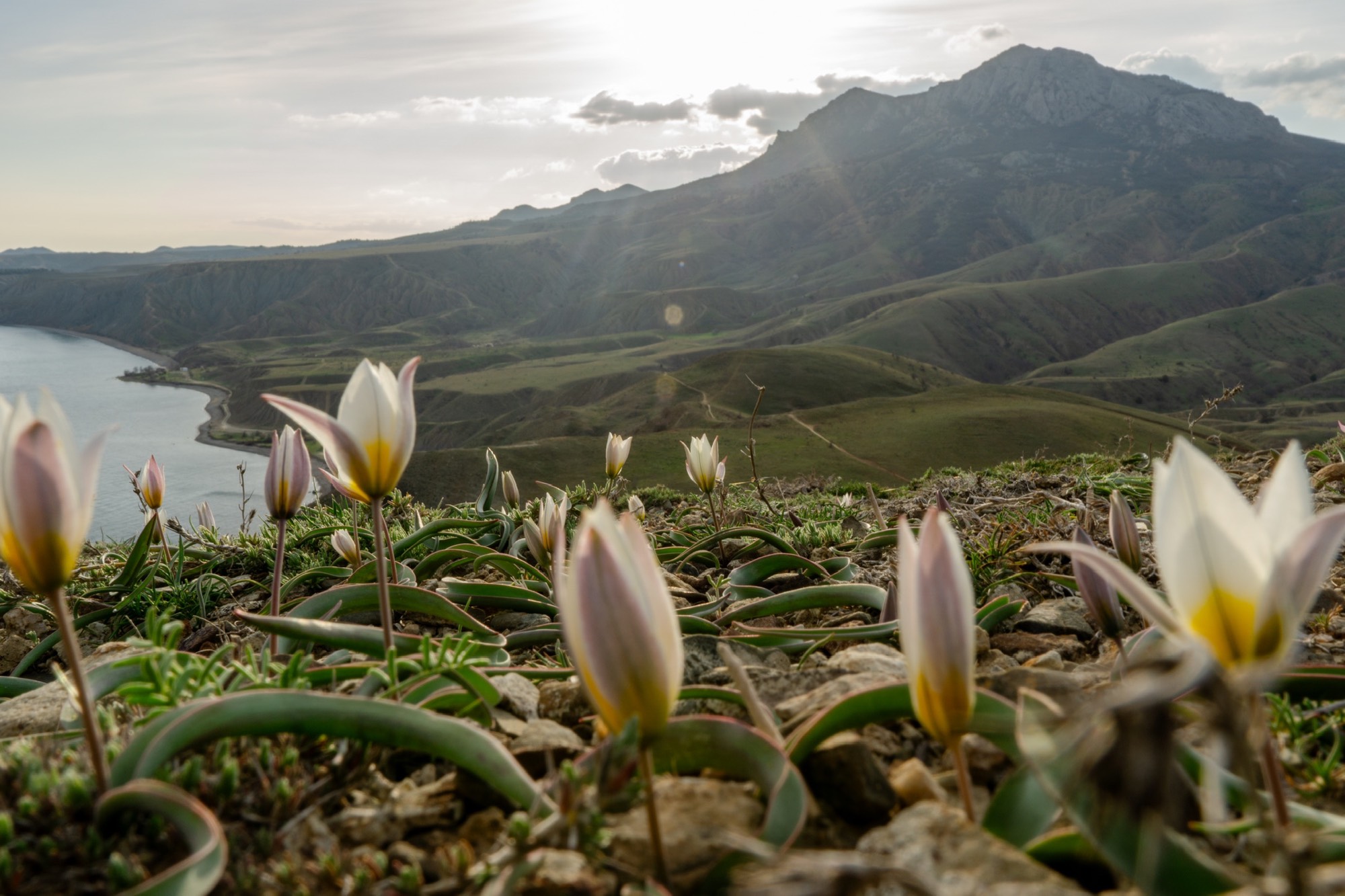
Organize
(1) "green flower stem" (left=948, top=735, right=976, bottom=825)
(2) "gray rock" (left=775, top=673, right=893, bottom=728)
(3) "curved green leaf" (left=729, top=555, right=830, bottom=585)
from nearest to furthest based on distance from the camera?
(1) "green flower stem" (left=948, top=735, right=976, bottom=825) < (2) "gray rock" (left=775, top=673, right=893, bottom=728) < (3) "curved green leaf" (left=729, top=555, right=830, bottom=585)

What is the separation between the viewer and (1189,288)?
609ft

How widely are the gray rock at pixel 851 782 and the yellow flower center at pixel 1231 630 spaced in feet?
2.24

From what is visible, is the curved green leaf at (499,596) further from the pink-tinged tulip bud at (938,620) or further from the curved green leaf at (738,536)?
the pink-tinged tulip bud at (938,620)

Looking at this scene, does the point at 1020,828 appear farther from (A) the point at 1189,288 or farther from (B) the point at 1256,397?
(A) the point at 1189,288

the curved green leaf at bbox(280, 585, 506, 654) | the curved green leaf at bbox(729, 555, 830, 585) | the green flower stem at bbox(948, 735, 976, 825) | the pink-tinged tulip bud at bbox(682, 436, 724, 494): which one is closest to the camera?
the green flower stem at bbox(948, 735, 976, 825)

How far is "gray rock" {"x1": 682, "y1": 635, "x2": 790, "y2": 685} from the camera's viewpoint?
263 centimetres

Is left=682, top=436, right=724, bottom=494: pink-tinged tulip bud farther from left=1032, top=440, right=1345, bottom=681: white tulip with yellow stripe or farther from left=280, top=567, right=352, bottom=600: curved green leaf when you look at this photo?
left=1032, top=440, right=1345, bottom=681: white tulip with yellow stripe

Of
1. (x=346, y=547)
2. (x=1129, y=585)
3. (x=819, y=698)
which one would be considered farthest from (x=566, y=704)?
(x=346, y=547)

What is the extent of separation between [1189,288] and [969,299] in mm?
55883

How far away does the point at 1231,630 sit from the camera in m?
1.21

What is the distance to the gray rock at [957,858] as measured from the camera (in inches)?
46.8

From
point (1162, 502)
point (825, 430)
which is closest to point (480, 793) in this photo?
point (1162, 502)

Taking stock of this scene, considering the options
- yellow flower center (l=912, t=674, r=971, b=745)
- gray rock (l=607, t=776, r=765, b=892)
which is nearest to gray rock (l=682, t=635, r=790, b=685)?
gray rock (l=607, t=776, r=765, b=892)

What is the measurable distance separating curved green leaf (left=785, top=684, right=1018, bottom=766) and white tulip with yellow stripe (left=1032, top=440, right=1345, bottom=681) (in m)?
0.45
